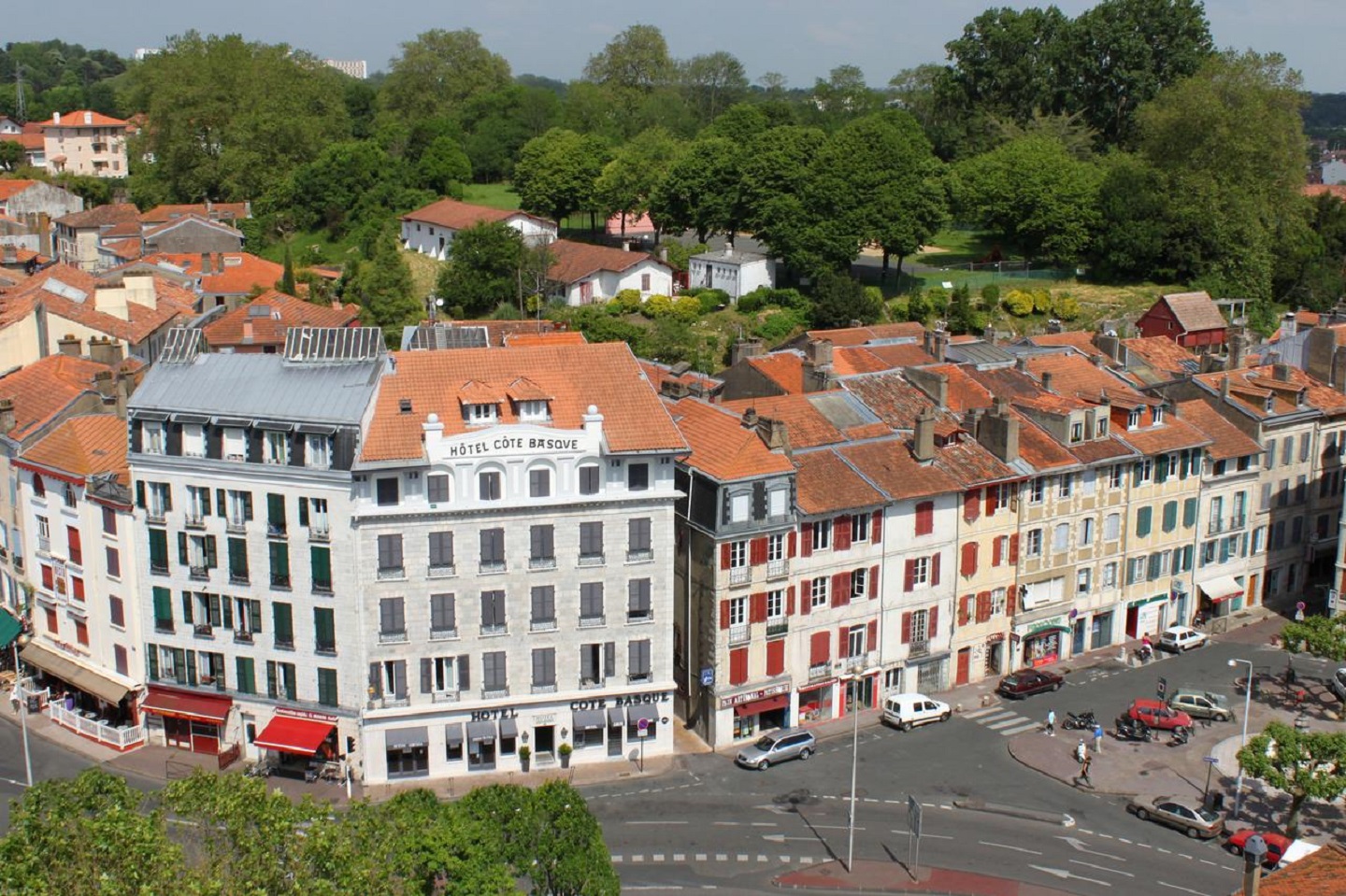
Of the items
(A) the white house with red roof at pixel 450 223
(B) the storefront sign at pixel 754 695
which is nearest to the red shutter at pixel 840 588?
(B) the storefront sign at pixel 754 695

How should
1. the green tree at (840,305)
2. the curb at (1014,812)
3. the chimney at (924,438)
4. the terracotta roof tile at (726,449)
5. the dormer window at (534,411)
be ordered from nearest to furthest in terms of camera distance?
the curb at (1014,812) < the dormer window at (534,411) < the terracotta roof tile at (726,449) < the chimney at (924,438) < the green tree at (840,305)

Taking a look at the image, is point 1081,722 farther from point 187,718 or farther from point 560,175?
point 560,175

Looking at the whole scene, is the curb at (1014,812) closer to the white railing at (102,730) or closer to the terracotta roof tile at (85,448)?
the white railing at (102,730)

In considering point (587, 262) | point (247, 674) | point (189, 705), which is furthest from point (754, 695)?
point (587, 262)

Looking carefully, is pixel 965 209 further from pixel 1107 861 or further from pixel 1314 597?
pixel 1107 861

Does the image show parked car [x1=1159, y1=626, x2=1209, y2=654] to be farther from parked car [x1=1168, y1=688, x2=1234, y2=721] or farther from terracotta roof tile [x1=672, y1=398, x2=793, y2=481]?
terracotta roof tile [x1=672, y1=398, x2=793, y2=481]
